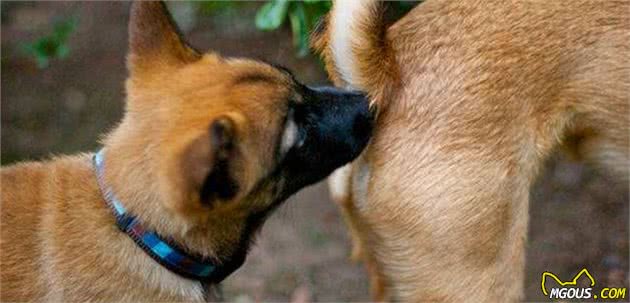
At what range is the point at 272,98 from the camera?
123 inches

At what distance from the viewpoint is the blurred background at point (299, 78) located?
508cm

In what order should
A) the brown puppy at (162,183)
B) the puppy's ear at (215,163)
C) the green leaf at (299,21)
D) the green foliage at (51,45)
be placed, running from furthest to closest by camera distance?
1. the green foliage at (51,45)
2. the green leaf at (299,21)
3. the brown puppy at (162,183)
4. the puppy's ear at (215,163)

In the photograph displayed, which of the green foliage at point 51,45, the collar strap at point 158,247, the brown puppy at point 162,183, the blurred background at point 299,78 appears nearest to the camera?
A: the brown puppy at point 162,183

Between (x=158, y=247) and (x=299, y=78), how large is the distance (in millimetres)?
3302

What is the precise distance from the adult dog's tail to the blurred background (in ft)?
3.54

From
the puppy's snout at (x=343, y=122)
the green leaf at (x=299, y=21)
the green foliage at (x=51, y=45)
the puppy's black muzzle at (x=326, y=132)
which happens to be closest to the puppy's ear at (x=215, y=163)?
the puppy's black muzzle at (x=326, y=132)

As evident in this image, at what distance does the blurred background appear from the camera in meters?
5.08

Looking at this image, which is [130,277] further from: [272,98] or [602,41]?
[602,41]

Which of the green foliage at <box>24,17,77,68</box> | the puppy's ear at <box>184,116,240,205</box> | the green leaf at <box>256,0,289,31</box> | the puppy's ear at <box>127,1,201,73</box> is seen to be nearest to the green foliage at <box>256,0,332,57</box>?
the green leaf at <box>256,0,289,31</box>

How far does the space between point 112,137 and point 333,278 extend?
2094 millimetres

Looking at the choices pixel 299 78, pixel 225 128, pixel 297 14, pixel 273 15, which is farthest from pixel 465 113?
pixel 299 78

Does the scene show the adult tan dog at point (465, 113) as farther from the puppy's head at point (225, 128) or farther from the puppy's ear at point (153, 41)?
the puppy's ear at point (153, 41)

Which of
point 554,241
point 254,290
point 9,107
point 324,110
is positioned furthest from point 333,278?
point 9,107

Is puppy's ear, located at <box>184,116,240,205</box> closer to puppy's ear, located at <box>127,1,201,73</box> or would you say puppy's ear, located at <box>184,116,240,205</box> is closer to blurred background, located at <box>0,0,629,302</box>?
puppy's ear, located at <box>127,1,201,73</box>
